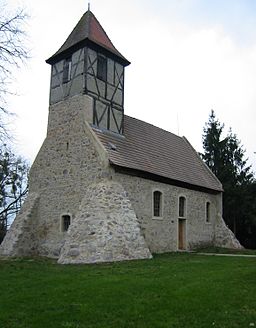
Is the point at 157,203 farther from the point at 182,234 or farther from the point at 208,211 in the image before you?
the point at 208,211

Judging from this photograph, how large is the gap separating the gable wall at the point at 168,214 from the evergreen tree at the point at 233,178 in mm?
4957

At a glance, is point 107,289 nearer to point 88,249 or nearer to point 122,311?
point 122,311

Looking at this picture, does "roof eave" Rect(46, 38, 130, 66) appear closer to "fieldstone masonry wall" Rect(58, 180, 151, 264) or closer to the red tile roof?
the red tile roof

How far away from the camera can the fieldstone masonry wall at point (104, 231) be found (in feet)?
51.8

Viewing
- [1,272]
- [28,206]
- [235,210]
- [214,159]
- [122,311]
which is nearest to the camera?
[122,311]

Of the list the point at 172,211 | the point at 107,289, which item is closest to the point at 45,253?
the point at 172,211

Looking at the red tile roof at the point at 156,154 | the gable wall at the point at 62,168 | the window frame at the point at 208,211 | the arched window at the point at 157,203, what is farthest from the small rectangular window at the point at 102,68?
the window frame at the point at 208,211

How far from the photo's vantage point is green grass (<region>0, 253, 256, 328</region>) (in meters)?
6.59

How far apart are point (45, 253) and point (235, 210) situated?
54.6ft

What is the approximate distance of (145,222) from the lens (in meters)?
19.7

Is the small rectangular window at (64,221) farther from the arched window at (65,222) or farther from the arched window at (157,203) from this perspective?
the arched window at (157,203)

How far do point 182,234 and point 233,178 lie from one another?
10668 mm

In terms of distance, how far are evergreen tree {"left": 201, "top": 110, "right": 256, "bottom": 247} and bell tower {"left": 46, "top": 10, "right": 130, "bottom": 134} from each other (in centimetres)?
1305

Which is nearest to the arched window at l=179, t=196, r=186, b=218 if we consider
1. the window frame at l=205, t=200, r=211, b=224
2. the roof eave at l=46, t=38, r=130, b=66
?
the window frame at l=205, t=200, r=211, b=224
